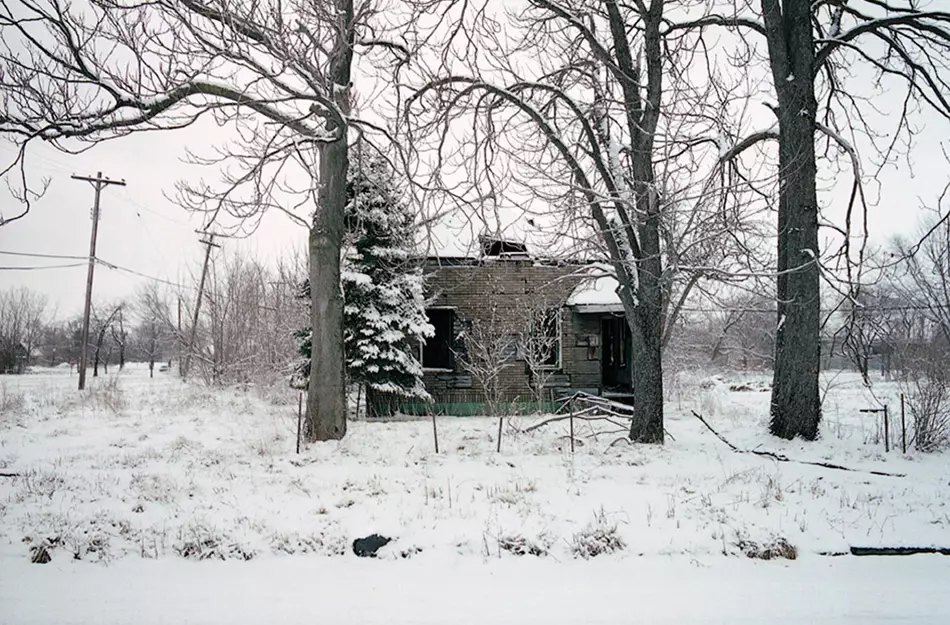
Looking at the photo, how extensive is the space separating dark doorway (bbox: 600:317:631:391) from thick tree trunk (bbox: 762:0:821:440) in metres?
8.93

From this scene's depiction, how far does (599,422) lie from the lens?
40.8ft

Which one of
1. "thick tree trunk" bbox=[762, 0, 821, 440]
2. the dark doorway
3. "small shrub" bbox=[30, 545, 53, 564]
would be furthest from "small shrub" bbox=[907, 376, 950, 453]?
"small shrub" bbox=[30, 545, 53, 564]

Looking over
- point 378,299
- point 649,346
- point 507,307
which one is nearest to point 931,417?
point 649,346

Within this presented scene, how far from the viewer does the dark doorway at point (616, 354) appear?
19125 millimetres

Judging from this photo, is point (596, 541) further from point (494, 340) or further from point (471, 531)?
point (494, 340)

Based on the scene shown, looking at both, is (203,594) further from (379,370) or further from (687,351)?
(687,351)

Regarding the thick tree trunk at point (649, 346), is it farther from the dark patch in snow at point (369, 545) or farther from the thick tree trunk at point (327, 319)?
the dark patch in snow at point (369, 545)

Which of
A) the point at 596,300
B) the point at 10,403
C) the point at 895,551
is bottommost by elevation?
the point at 895,551

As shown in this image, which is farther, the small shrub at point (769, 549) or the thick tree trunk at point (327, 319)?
→ the thick tree trunk at point (327, 319)

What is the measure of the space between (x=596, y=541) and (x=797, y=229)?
6812 millimetres

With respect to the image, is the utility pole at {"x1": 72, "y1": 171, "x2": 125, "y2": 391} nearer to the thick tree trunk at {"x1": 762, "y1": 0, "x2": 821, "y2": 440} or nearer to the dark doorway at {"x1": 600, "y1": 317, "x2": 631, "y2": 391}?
the dark doorway at {"x1": 600, "y1": 317, "x2": 631, "y2": 391}

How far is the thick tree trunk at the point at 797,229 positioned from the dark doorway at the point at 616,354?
893 cm

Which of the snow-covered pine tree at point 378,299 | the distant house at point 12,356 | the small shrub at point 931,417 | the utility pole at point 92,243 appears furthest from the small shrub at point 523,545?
the utility pole at point 92,243

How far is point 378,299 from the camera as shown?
14398 millimetres
